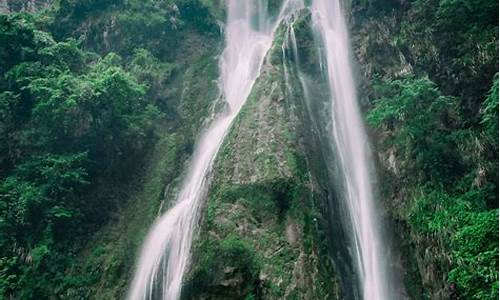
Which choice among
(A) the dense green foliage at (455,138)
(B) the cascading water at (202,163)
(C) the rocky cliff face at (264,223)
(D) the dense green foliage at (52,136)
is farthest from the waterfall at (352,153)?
(D) the dense green foliage at (52,136)

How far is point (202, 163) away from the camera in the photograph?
526 inches

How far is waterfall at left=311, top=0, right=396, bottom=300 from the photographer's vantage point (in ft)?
32.8

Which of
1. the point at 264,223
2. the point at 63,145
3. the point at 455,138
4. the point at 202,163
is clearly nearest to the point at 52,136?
the point at 63,145

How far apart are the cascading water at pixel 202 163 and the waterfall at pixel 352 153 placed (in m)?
2.90

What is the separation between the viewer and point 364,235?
35.0 feet

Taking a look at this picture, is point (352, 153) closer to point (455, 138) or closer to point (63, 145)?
point (455, 138)

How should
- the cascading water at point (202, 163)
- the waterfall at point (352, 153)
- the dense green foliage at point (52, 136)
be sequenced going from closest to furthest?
the waterfall at point (352, 153), the cascading water at point (202, 163), the dense green foliage at point (52, 136)

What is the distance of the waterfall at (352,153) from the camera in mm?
9992

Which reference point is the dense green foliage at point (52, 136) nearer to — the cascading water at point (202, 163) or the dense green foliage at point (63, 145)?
the dense green foliage at point (63, 145)

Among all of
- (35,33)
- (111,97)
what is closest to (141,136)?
(111,97)

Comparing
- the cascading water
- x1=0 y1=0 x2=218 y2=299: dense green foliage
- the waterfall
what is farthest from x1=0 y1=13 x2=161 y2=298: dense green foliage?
the waterfall

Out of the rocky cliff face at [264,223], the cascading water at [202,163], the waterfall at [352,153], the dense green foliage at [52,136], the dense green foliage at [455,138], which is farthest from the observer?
the dense green foliage at [52,136]

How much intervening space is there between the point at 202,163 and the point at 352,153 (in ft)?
15.7

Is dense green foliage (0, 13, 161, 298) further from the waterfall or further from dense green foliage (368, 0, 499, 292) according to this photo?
dense green foliage (368, 0, 499, 292)
